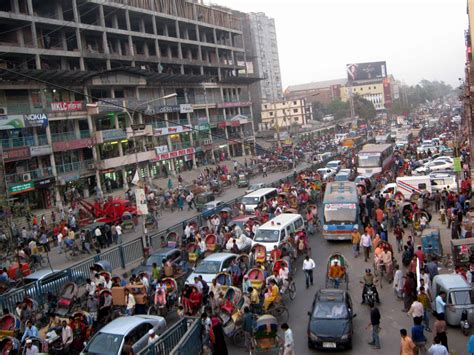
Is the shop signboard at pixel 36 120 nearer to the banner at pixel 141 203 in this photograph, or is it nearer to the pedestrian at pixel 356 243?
the banner at pixel 141 203

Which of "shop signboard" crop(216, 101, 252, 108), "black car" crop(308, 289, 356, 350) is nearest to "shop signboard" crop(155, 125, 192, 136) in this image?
"shop signboard" crop(216, 101, 252, 108)

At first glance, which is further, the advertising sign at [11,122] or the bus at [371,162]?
the bus at [371,162]

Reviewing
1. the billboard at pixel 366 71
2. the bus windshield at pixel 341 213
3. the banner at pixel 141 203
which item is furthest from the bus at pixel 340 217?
the billboard at pixel 366 71

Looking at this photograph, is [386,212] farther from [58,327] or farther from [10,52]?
[10,52]

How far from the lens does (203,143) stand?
2660 inches

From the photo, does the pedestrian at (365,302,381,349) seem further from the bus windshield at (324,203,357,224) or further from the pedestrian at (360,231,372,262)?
the bus windshield at (324,203,357,224)

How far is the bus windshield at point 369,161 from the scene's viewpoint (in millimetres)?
40500

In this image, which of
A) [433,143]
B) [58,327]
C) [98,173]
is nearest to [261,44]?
[433,143]

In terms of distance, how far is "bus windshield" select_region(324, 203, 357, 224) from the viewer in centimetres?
2444

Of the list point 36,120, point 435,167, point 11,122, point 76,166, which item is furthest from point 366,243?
point 76,166

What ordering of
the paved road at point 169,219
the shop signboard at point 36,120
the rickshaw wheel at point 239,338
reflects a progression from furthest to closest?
the shop signboard at point 36,120 < the paved road at point 169,219 < the rickshaw wheel at point 239,338

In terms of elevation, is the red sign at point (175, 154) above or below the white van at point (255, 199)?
above

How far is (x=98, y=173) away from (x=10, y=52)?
1335 cm

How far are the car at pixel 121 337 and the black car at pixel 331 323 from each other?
13.4 ft
